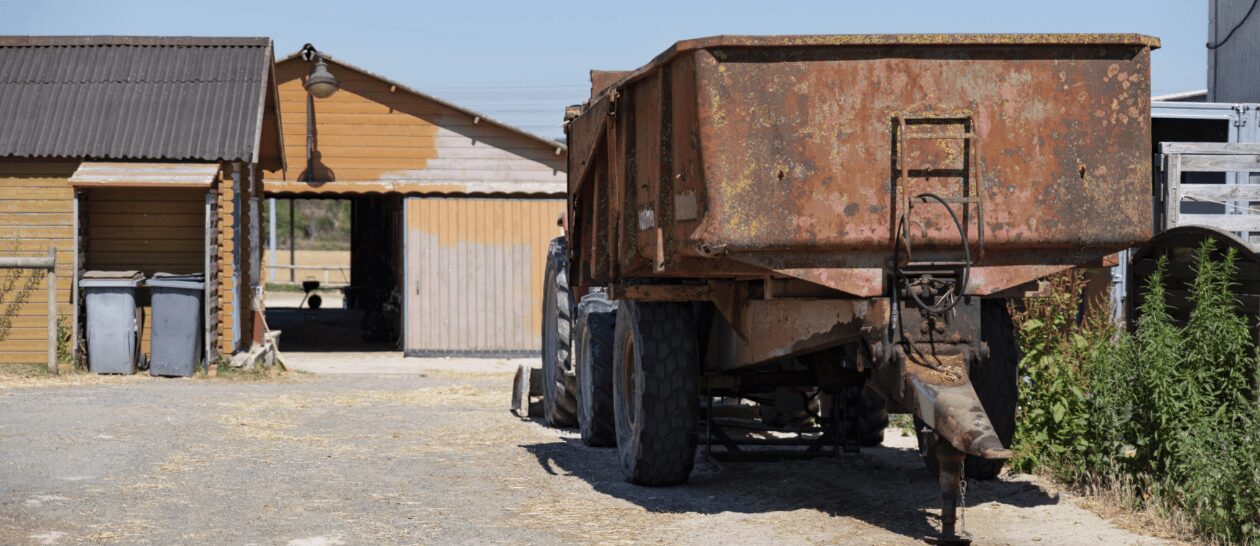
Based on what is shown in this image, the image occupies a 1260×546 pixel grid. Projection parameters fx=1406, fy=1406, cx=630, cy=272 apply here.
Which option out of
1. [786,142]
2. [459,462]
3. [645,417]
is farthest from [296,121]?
[786,142]

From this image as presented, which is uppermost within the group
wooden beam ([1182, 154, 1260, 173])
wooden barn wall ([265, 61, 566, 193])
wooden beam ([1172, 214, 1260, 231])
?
wooden barn wall ([265, 61, 566, 193])

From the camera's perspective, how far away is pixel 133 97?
17.2 m

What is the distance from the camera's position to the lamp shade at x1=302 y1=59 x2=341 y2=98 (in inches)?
752

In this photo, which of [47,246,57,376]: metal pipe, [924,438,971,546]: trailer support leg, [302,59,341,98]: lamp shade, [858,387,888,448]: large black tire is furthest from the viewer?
[302,59,341,98]: lamp shade

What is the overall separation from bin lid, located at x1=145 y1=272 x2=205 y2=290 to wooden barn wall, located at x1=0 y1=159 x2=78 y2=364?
1077 mm

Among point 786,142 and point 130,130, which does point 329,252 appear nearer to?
point 130,130

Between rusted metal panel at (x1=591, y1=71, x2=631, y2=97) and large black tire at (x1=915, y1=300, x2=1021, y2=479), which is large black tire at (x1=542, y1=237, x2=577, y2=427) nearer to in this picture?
rusted metal panel at (x1=591, y1=71, x2=631, y2=97)

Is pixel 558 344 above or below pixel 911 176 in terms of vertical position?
below

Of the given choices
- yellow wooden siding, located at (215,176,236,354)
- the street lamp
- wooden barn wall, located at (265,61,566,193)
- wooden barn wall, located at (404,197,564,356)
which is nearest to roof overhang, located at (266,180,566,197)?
wooden barn wall, located at (265,61,566,193)

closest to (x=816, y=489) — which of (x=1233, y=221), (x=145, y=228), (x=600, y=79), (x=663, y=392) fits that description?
(x=663, y=392)

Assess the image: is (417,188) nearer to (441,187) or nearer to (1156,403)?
(441,187)

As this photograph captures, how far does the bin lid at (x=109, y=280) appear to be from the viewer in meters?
15.9

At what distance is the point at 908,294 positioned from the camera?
6391 mm

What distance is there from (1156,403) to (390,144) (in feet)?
47.5
